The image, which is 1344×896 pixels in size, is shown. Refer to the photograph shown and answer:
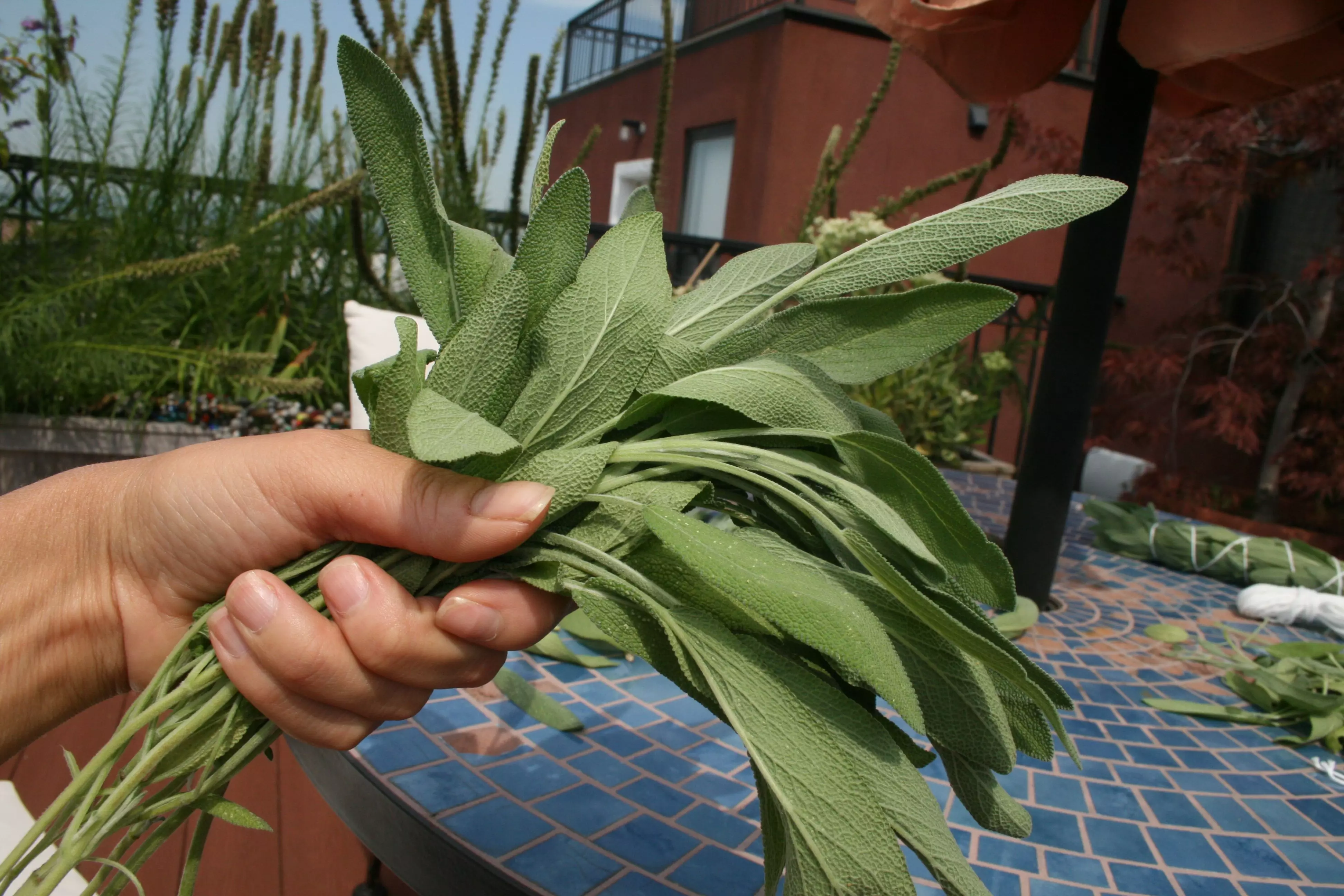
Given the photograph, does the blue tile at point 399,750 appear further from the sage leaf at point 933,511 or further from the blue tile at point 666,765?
the sage leaf at point 933,511

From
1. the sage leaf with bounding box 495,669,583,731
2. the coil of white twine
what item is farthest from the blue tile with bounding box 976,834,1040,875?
the coil of white twine

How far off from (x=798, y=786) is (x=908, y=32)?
4.38 feet

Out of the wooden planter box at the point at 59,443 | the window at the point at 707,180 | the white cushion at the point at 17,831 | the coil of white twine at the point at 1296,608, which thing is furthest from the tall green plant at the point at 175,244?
the window at the point at 707,180

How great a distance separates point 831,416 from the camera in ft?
1.76

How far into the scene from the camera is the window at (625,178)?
7.21m

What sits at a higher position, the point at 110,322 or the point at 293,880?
the point at 110,322

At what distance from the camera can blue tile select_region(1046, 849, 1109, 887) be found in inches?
29.2

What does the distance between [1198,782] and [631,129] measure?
7.29 metres

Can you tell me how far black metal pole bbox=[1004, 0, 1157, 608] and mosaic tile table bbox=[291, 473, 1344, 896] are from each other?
1.38 feet

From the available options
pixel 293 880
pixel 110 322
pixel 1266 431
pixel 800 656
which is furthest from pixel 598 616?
pixel 1266 431

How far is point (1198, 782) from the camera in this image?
96cm

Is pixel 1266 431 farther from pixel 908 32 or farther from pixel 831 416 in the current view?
pixel 831 416

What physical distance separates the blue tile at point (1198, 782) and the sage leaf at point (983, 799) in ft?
1.91

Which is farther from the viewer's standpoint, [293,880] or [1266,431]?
[1266,431]
